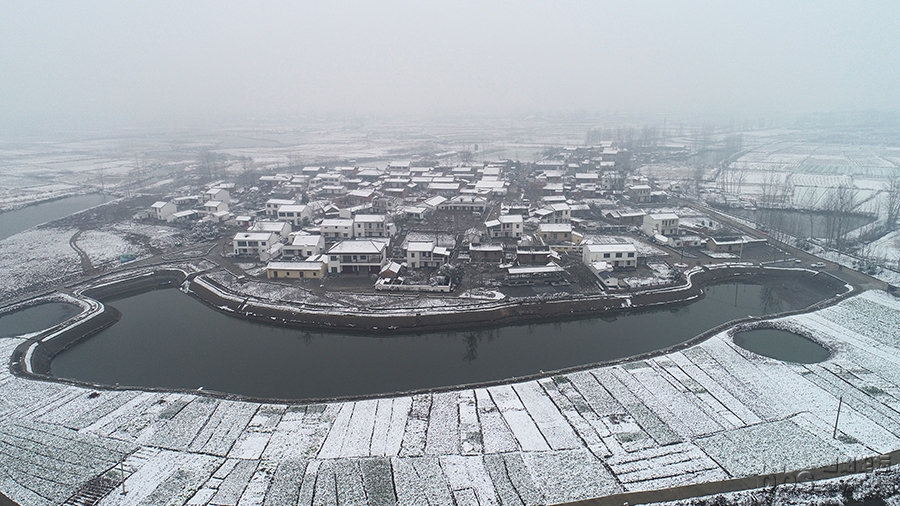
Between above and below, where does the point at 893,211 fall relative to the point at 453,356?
above

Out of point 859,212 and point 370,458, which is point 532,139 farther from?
point 370,458

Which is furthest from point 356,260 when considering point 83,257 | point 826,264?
point 826,264

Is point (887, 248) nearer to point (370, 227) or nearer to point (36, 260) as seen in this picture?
point (370, 227)

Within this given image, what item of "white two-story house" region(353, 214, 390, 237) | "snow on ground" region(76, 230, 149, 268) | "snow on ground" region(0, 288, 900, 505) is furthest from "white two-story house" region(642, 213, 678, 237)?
"snow on ground" region(76, 230, 149, 268)

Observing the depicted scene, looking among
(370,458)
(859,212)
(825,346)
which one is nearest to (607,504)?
(370,458)

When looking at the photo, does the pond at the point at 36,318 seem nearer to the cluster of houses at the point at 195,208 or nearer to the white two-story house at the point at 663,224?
the cluster of houses at the point at 195,208

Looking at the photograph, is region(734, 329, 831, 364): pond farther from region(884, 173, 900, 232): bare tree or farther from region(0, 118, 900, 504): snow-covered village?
region(884, 173, 900, 232): bare tree

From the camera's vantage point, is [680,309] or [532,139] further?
[532,139]
